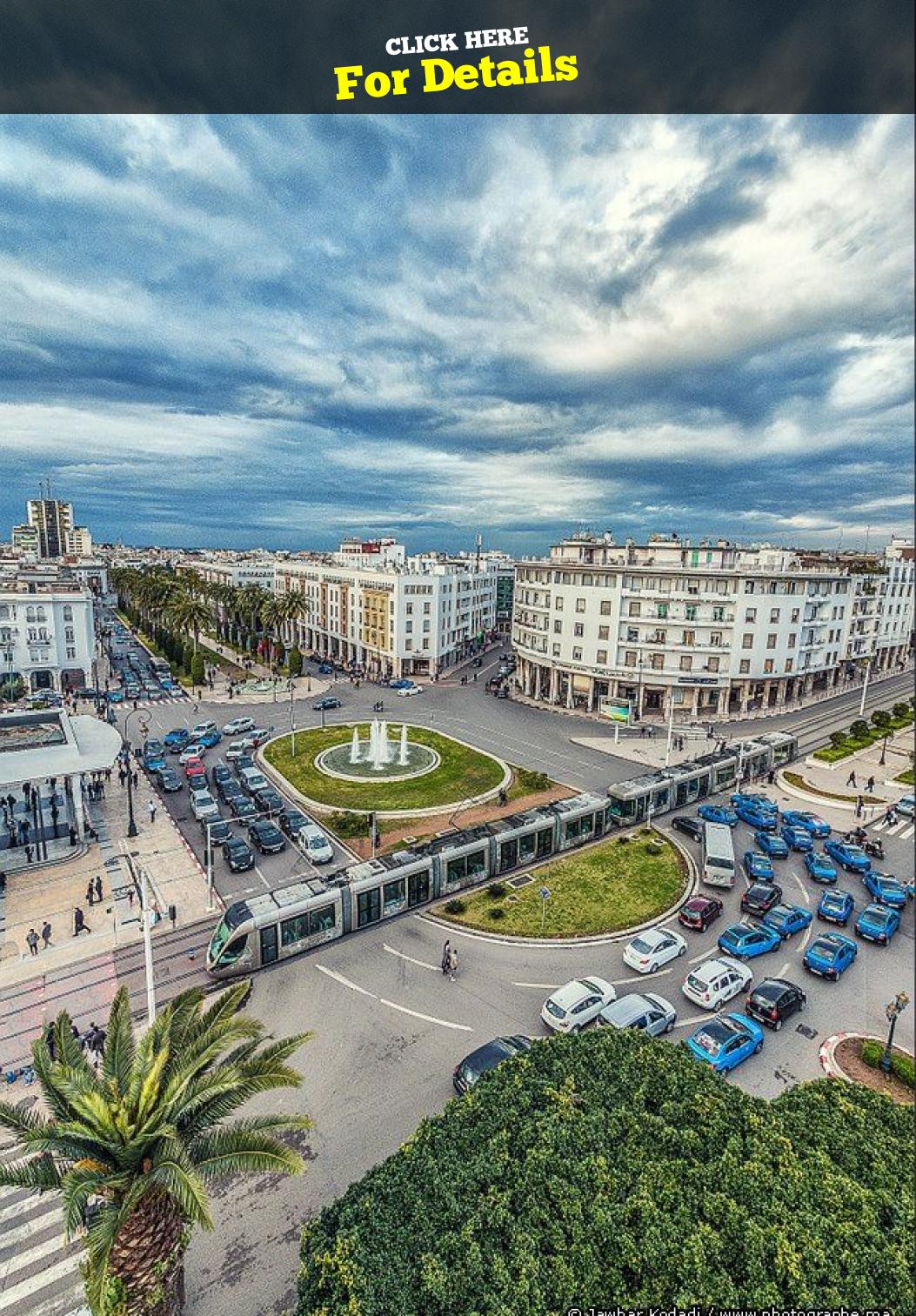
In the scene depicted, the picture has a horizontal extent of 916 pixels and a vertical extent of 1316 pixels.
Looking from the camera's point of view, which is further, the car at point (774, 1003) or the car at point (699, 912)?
the car at point (699, 912)

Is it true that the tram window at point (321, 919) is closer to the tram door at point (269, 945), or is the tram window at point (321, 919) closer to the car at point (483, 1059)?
the tram door at point (269, 945)

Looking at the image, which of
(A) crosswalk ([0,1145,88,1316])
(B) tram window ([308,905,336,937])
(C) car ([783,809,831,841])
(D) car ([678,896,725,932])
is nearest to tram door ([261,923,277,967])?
(B) tram window ([308,905,336,937])

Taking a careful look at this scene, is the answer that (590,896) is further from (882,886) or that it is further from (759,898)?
(882,886)

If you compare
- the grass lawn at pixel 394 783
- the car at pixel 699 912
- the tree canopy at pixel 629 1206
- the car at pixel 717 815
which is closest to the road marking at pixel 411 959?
the car at pixel 699 912

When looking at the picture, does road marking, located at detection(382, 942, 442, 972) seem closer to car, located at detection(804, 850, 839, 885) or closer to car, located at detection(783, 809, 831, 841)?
car, located at detection(804, 850, 839, 885)

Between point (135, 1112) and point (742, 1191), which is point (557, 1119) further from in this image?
point (135, 1112)

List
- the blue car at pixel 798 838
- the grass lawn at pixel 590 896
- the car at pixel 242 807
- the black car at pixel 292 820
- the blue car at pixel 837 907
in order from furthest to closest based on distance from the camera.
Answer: the car at pixel 242 807 → the black car at pixel 292 820 → the blue car at pixel 798 838 → the blue car at pixel 837 907 → the grass lawn at pixel 590 896
